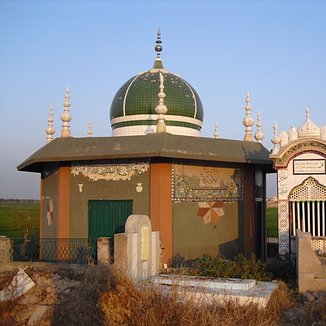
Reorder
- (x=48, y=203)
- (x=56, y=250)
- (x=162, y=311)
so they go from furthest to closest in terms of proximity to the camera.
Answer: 1. (x=48, y=203)
2. (x=56, y=250)
3. (x=162, y=311)

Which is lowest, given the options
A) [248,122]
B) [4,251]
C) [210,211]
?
[4,251]

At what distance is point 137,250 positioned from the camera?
11.2 m

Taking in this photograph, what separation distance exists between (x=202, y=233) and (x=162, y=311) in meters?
7.29

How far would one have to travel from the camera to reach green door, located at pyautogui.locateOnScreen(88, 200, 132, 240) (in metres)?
14.8

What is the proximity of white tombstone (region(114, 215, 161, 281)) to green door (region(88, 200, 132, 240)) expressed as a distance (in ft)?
7.67

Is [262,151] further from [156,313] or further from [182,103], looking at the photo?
[156,313]

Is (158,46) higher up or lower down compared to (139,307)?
higher up

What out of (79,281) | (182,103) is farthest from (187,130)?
(79,281)

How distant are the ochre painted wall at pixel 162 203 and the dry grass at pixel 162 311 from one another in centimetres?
548

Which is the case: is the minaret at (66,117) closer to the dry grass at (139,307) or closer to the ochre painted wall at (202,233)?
the ochre painted wall at (202,233)

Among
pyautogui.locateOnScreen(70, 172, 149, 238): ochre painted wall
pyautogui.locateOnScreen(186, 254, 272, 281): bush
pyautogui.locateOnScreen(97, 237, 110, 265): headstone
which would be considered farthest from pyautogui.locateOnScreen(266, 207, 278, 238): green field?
pyautogui.locateOnScreen(97, 237, 110, 265): headstone

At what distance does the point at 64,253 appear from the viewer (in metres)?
14.9

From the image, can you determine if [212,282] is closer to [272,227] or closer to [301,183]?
[301,183]

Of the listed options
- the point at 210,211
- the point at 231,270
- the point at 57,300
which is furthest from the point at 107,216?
the point at 57,300
